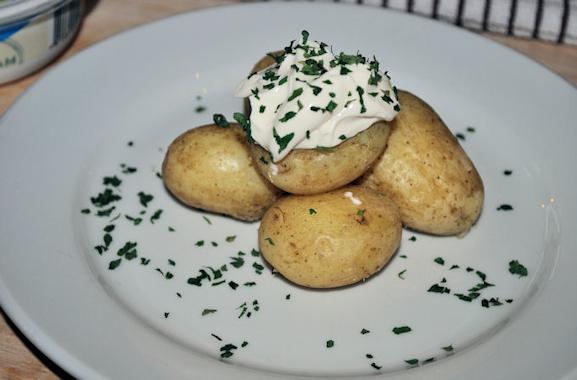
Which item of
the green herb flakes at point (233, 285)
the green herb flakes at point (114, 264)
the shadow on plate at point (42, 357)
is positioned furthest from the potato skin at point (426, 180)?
the shadow on plate at point (42, 357)

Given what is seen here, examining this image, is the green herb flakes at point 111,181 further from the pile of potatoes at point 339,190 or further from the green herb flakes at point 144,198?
the pile of potatoes at point 339,190

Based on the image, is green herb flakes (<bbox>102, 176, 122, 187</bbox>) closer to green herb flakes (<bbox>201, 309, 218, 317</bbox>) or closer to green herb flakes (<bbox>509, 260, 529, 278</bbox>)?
green herb flakes (<bbox>201, 309, 218, 317</bbox>)

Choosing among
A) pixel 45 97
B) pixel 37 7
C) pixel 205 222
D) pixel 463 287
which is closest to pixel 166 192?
pixel 205 222

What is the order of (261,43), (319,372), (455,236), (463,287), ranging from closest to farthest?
(319,372) < (463,287) < (455,236) < (261,43)

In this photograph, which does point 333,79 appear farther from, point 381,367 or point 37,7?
point 37,7

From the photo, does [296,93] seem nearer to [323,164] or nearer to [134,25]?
[323,164]
